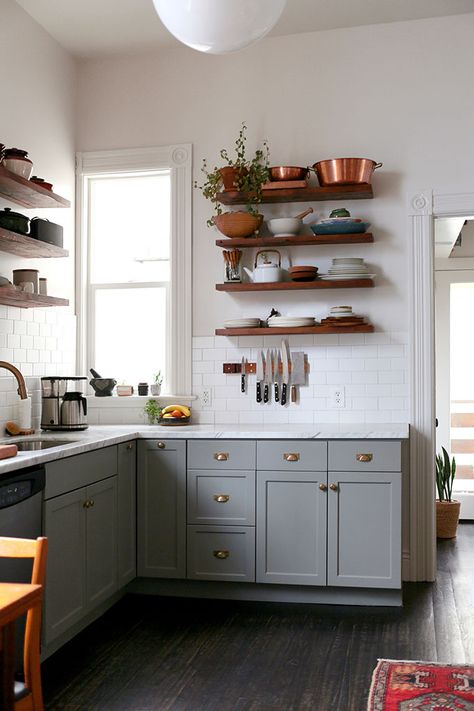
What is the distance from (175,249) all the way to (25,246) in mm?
1114

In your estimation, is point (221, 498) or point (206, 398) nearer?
point (221, 498)

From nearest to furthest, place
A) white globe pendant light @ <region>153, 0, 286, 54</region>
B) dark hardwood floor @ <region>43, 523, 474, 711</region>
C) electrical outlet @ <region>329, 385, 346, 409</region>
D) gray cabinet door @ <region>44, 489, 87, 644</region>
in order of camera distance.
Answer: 1. white globe pendant light @ <region>153, 0, 286, 54</region>
2. dark hardwood floor @ <region>43, 523, 474, 711</region>
3. gray cabinet door @ <region>44, 489, 87, 644</region>
4. electrical outlet @ <region>329, 385, 346, 409</region>

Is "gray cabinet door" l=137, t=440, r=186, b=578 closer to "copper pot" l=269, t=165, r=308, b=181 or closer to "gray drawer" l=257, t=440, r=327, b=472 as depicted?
"gray drawer" l=257, t=440, r=327, b=472

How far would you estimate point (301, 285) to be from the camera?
463 centimetres

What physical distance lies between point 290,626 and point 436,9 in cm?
345

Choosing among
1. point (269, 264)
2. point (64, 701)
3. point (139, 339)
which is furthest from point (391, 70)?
point (64, 701)

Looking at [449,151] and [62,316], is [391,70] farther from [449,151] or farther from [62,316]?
[62,316]

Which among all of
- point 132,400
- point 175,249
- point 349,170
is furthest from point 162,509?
point 349,170

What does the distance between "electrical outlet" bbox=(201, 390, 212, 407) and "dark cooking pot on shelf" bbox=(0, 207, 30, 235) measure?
1.49 m

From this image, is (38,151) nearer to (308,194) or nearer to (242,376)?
(308,194)

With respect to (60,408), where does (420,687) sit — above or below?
below

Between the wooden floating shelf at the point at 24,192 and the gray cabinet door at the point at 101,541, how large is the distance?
1.51 m

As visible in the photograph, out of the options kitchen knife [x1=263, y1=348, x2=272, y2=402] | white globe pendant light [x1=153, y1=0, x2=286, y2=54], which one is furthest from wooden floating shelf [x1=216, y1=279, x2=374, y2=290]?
white globe pendant light [x1=153, y1=0, x2=286, y2=54]

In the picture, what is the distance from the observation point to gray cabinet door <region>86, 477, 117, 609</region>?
3699 mm
